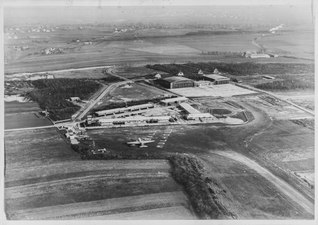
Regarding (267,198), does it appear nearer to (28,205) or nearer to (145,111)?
(28,205)

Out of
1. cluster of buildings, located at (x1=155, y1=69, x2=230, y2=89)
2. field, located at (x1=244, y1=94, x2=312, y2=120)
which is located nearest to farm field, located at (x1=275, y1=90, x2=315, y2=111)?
field, located at (x1=244, y1=94, x2=312, y2=120)

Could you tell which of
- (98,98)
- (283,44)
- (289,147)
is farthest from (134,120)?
(283,44)

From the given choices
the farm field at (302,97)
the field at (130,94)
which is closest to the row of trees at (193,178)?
the field at (130,94)

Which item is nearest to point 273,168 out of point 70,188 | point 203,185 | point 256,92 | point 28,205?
point 203,185

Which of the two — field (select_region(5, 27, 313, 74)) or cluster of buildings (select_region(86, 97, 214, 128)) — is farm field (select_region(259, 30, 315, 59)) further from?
cluster of buildings (select_region(86, 97, 214, 128))

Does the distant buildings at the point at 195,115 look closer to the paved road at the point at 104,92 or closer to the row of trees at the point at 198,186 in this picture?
the row of trees at the point at 198,186

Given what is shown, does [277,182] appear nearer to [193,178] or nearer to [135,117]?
[193,178]
